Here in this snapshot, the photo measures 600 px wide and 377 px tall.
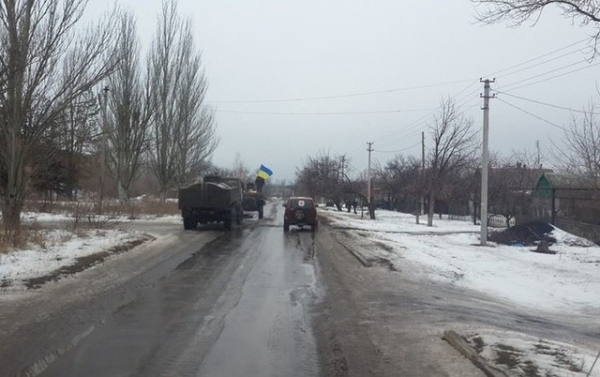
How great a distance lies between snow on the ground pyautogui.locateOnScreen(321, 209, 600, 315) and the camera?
11711 millimetres

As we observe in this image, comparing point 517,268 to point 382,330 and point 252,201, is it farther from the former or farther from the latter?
point 252,201

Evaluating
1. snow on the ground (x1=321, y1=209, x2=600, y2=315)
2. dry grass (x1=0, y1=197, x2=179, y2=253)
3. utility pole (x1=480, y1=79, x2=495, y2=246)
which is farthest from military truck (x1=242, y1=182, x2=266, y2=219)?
utility pole (x1=480, y1=79, x2=495, y2=246)

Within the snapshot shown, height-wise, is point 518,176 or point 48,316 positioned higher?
point 518,176

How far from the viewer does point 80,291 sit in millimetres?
10039

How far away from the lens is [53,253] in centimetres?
1446

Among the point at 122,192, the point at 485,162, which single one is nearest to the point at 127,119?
the point at 122,192

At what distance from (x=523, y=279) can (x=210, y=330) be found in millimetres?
9169

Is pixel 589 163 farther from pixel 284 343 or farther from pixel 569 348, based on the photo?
pixel 284 343

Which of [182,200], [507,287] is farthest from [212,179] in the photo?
[507,287]

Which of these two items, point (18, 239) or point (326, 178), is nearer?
point (18, 239)

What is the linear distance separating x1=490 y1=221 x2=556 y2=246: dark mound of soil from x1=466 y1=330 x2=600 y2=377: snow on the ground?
16.6 m

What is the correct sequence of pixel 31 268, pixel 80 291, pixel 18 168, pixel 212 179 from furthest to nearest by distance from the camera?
pixel 212 179 < pixel 18 168 < pixel 31 268 < pixel 80 291

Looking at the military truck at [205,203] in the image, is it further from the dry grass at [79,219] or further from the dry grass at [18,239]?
the dry grass at [18,239]

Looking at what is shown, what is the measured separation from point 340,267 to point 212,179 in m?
16.6
